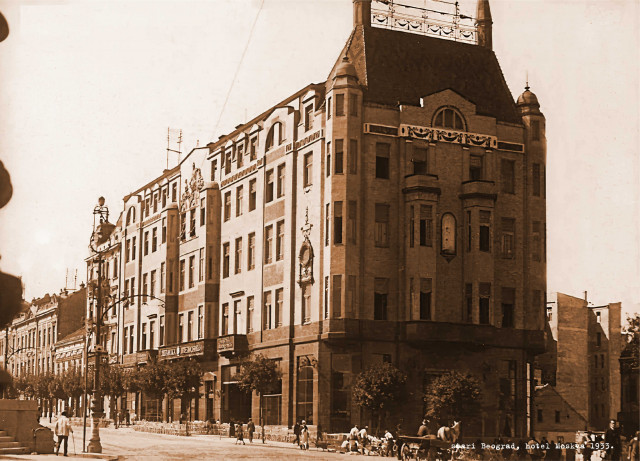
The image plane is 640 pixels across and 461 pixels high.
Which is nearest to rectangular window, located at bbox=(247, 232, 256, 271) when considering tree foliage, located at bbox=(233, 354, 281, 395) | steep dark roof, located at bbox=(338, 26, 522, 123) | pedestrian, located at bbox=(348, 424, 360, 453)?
tree foliage, located at bbox=(233, 354, 281, 395)

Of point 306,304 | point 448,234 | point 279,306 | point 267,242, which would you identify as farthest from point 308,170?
point 448,234

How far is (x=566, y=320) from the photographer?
92.9 meters

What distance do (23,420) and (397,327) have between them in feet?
81.2

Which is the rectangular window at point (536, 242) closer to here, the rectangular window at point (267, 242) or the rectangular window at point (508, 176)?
the rectangular window at point (508, 176)

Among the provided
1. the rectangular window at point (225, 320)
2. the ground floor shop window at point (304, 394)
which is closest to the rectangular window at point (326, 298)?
the ground floor shop window at point (304, 394)

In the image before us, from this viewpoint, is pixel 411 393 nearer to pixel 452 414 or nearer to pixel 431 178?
pixel 452 414

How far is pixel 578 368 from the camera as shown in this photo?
3615 inches

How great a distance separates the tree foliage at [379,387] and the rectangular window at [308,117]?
14.8 meters

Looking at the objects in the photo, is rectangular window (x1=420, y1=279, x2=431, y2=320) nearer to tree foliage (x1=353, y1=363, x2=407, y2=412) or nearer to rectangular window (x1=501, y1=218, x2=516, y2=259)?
tree foliage (x1=353, y1=363, x2=407, y2=412)

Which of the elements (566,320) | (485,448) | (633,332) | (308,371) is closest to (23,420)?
Result: (485,448)

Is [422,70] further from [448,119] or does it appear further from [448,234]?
[448,234]

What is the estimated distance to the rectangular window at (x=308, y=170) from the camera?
54.4 metres

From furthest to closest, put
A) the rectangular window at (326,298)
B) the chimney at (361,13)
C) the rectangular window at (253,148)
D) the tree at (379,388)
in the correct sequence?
the rectangular window at (253,148) < the chimney at (361,13) < the rectangular window at (326,298) < the tree at (379,388)

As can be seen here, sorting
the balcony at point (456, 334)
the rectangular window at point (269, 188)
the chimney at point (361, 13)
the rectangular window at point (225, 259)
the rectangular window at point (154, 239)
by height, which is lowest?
the balcony at point (456, 334)
